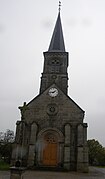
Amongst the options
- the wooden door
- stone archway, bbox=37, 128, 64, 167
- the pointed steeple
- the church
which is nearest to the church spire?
the pointed steeple

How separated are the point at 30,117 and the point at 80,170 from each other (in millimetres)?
8099

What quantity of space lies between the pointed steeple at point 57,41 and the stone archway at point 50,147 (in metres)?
13.8

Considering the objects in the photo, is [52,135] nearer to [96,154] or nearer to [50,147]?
[50,147]

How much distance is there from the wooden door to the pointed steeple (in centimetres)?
1438

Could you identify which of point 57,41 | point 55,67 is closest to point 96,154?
point 55,67

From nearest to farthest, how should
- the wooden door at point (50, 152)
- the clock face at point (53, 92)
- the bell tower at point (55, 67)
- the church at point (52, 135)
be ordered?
1. the church at point (52, 135)
2. the wooden door at point (50, 152)
3. the clock face at point (53, 92)
4. the bell tower at point (55, 67)

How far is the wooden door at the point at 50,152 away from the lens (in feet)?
72.9

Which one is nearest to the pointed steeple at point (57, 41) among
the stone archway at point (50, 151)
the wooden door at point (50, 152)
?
the stone archway at point (50, 151)

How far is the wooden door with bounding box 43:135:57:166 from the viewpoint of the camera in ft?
72.9

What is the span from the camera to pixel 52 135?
76.0 ft

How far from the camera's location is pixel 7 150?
121 ft

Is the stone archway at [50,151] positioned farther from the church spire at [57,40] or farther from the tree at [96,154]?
the tree at [96,154]

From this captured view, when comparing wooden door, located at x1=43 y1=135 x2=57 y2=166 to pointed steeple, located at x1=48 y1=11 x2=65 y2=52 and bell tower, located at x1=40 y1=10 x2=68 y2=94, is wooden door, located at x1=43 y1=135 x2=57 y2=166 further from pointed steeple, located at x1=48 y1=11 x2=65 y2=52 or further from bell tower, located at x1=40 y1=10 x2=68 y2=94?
pointed steeple, located at x1=48 y1=11 x2=65 y2=52

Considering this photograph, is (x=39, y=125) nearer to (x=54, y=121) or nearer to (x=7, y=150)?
(x=54, y=121)
